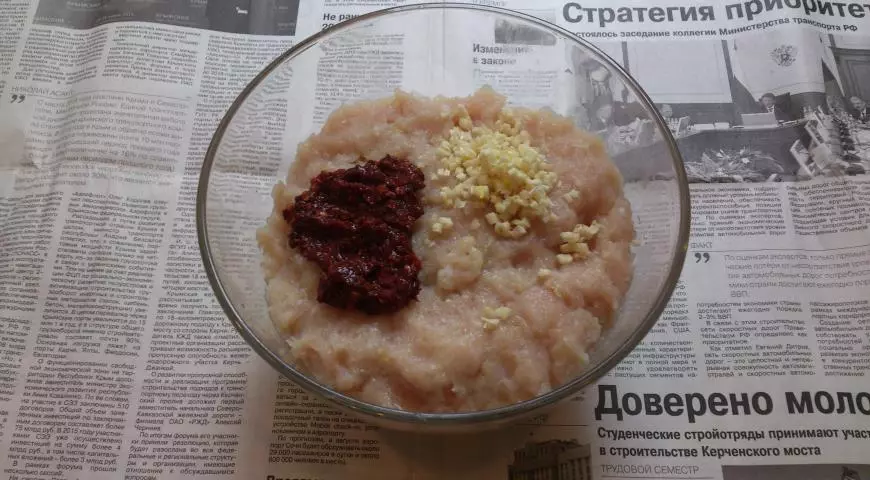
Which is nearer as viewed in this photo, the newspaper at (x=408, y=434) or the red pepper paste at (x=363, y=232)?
the red pepper paste at (x=363, y=232)

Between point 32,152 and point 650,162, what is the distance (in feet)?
5.56

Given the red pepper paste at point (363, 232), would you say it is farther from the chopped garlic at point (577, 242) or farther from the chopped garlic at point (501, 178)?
the chopped garlic at point (577, 242)

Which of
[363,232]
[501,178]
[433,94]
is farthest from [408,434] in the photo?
[433,94]

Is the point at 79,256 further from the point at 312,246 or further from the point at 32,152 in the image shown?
the point at 312,246

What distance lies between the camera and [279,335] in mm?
1322

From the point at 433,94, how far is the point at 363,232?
0.66 m

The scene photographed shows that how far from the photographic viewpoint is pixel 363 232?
1.35 meters

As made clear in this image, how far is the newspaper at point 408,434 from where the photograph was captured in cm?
143

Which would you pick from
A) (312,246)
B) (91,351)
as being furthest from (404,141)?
(91,351)

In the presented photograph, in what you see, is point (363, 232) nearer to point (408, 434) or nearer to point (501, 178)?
point (501, 178)

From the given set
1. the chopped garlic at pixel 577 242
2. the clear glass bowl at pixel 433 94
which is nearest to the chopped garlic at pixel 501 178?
the chopped garlic at pixel 577 242

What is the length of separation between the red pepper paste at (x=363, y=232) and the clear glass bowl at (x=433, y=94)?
17cm

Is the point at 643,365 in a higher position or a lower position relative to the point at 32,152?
lower

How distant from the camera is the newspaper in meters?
1.43
